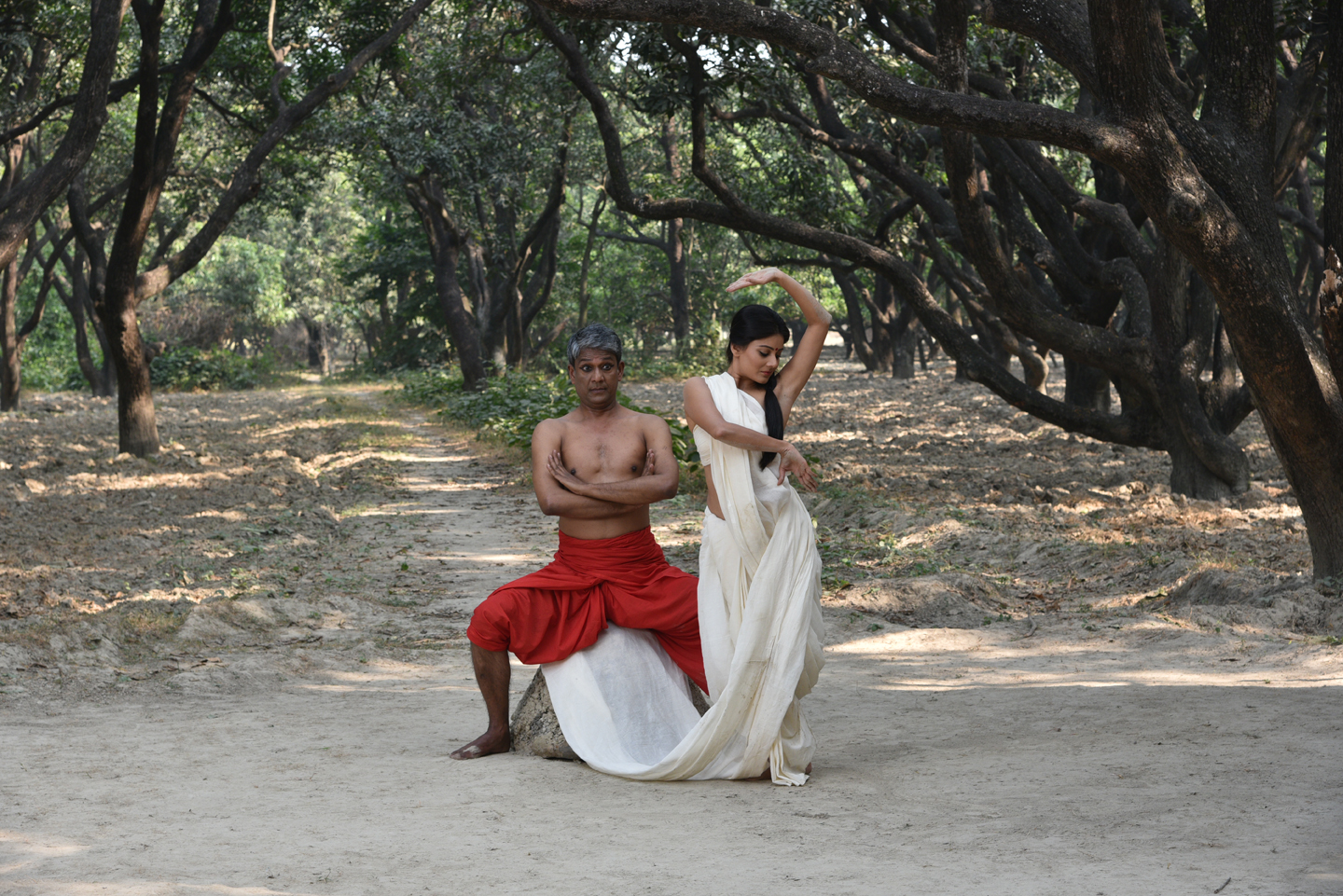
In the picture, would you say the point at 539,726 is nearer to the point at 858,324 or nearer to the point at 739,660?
the point at 739,660

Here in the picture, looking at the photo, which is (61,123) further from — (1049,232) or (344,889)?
(344,889)

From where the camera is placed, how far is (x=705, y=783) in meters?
4.06

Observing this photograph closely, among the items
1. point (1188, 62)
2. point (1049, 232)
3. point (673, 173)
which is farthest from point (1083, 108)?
point (673, 173)

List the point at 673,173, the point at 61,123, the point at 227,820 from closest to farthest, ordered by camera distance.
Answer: the point at 227,820 < the point at 61,123 < the point at 673,173

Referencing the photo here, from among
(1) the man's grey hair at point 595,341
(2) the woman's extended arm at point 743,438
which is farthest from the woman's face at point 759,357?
(1) the man's grey hair at point 595,341

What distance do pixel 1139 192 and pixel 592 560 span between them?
136 inches

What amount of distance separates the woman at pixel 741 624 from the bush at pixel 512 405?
22.5ft

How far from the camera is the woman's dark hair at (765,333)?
4.18 meters

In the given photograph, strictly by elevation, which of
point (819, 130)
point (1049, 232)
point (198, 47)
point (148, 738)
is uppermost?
point (198, 47)

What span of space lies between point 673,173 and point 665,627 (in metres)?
21.3

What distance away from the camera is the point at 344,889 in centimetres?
297

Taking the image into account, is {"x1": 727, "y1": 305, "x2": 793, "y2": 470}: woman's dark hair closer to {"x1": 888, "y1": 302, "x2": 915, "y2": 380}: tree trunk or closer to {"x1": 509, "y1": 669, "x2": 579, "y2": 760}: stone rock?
{"x1": 509, "y1": 669, "x2": 579, "y2": 760}: stone rock

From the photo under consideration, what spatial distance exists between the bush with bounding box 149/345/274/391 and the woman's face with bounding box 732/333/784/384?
27.9 meters

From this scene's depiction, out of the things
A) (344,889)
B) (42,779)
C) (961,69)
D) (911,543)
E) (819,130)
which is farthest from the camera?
(819,130)
